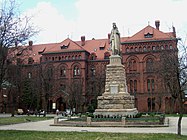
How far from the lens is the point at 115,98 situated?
1148 inches

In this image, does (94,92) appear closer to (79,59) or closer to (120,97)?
(79,59)

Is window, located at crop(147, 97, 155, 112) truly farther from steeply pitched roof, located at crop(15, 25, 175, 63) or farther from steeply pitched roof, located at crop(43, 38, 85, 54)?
steeply pitched roof, located at crop(43, 38, 85, 54)

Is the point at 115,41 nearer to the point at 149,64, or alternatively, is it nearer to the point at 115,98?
the point at 115,98

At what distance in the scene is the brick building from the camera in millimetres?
58062

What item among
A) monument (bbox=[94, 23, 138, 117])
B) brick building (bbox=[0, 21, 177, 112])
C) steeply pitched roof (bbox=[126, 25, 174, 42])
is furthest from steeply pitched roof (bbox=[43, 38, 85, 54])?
monument (bbox=[94, 23, 138, 117])

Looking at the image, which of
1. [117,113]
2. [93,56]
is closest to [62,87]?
[93,56]

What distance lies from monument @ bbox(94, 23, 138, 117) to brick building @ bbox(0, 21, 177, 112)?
21497 mm

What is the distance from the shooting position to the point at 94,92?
209 ft

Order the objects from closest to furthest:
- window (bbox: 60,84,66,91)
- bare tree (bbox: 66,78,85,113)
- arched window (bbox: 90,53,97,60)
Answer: bare tree (bbox: 66,78,85,113) → window (bbox: 60,84,66,91) → arched window (bbox: 90,53,97,60)

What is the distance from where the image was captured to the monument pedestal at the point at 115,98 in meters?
28.8

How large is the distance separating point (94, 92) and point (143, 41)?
16.0 meters

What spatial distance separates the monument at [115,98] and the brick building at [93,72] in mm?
21497

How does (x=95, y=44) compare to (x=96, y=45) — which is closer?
(x=96, y=45)

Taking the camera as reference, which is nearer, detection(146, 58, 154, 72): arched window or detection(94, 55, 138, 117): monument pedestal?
detection(94, 55, 138, 117): monument pedestal
